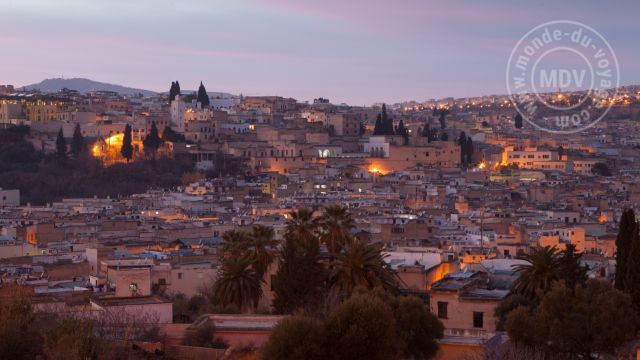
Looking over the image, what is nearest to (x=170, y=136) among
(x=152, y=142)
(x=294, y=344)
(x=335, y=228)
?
(x=152, y=142)

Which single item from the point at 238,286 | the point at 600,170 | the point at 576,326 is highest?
the point at 576,326

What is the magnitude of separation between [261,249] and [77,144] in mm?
40375

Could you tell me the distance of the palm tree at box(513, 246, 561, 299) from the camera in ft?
64.1

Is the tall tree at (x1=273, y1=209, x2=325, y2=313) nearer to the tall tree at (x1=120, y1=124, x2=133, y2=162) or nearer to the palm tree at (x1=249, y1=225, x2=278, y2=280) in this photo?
the palm tree at (x1=249, y1=225, x2=278, y2=280)

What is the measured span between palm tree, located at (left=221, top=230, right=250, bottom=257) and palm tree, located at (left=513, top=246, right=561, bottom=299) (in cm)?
529

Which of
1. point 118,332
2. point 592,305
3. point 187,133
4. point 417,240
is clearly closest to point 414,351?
point 592,305

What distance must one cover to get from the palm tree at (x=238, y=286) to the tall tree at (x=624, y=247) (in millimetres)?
6150

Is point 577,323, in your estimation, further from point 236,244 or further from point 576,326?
point 236,244

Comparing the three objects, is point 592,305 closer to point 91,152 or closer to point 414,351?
point 414,351

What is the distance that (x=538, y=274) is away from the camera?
19812mm

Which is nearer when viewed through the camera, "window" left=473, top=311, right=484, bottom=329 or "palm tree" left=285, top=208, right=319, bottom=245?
"window" left=473, top=311, right=484, bottom=329

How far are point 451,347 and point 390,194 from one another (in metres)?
34.6

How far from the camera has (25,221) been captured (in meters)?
37.7

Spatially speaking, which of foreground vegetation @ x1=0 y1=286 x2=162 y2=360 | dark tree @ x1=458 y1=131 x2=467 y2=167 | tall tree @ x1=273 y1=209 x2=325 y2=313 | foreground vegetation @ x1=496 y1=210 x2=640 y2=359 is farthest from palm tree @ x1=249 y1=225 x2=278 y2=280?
dark tree @ x1=458 y1=131 x2=467 y2=167
